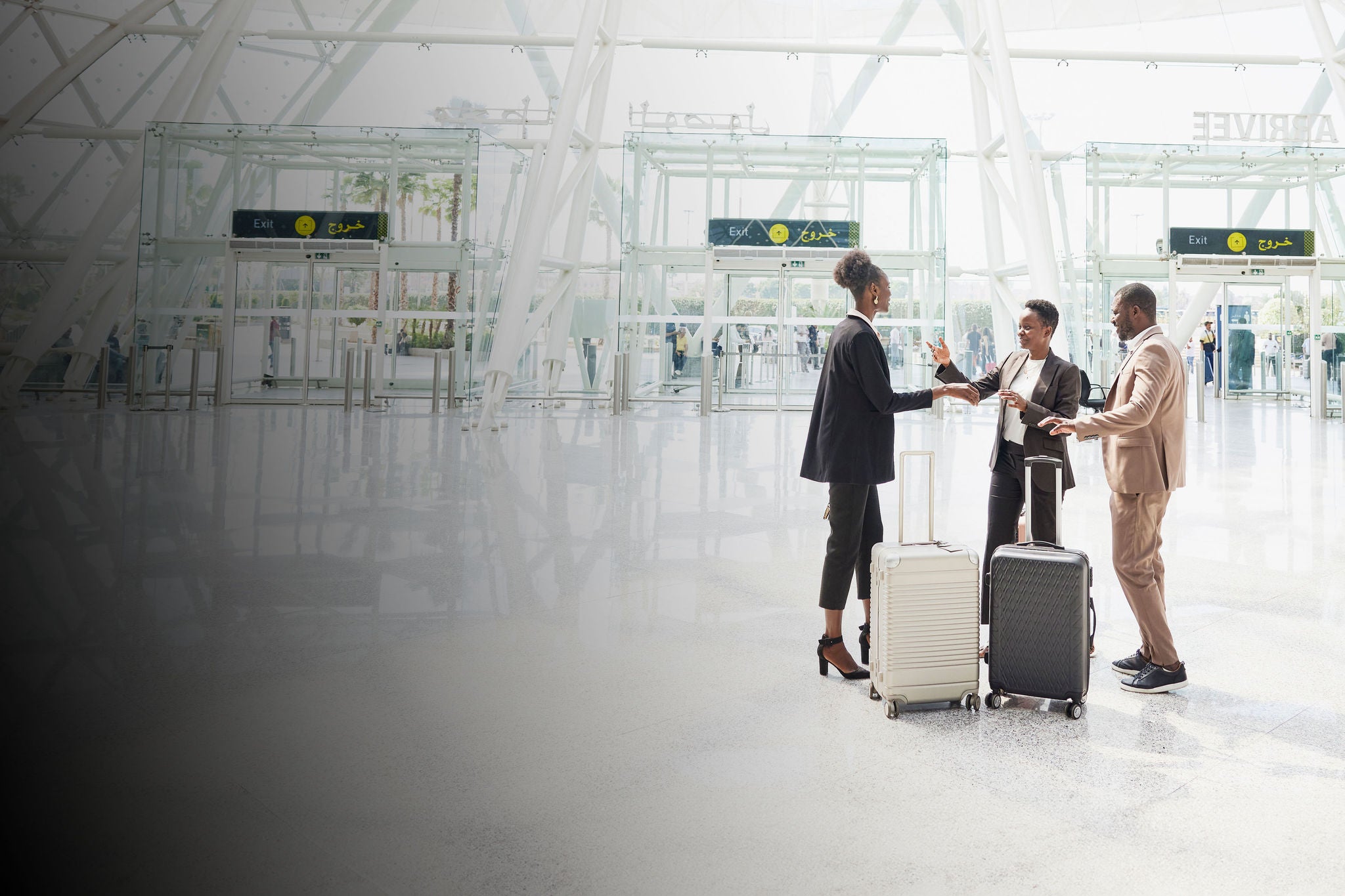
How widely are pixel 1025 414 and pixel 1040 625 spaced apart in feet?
3.29

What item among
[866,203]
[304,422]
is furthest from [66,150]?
[866,203]

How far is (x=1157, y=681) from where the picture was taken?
4.12m

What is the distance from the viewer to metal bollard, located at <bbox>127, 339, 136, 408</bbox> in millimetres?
18188

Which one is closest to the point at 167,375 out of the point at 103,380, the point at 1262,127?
the point at 103,380

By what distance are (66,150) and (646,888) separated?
89.4 ft

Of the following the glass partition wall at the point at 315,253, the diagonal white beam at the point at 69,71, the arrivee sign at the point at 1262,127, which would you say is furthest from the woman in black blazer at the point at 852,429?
the arrivee sign at the point at 1262,127

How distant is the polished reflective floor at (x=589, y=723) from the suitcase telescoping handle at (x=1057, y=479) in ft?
2.20

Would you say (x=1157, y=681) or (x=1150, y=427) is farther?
(x=1150, y=427)

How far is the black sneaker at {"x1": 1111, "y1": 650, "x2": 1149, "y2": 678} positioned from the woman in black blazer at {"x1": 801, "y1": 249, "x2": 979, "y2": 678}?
1114 millimetres

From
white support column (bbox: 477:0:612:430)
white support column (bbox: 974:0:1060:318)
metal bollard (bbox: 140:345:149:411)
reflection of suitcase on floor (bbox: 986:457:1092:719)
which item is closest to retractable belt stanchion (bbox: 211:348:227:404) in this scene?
metal bollard (bbox: 140:345:149:411)

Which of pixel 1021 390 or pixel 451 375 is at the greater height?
pixel 451 375

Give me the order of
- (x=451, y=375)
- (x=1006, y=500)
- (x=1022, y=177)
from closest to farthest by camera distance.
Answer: (x=1006, y=500), (x=1022, y=177), (x=451, y=375)

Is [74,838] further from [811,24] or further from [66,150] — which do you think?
[811,24]

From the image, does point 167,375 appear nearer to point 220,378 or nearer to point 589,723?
point 220,378
